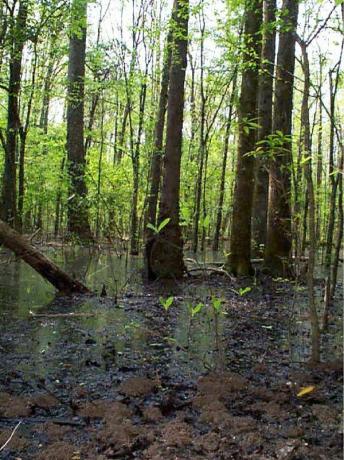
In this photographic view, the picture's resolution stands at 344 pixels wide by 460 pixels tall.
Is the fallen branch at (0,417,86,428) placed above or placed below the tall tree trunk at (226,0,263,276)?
below

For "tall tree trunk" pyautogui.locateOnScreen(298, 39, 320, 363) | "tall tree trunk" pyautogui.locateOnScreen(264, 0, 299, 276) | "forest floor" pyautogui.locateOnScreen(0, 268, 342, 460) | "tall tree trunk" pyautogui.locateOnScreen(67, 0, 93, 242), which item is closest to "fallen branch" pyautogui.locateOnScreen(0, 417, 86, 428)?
"forest floor" pyautogui.locateOnScreen(0, 268, 342, 460)

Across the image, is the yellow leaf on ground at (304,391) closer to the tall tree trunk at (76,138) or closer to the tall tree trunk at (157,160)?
the tall tree trunk at (157,160)

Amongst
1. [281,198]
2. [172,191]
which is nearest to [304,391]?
[281,198]

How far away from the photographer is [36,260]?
782cm

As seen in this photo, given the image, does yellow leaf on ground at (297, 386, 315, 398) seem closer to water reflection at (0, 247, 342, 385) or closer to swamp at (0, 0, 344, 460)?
swamp at (0, 0, 344, 460)

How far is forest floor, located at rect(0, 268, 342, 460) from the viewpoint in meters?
3.01

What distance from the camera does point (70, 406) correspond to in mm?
3594

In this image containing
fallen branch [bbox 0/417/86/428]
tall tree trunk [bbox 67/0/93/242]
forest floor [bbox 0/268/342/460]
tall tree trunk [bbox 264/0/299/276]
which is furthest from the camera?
tall tree trunk [bbox 67/0/93/242]

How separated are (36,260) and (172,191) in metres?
3.19

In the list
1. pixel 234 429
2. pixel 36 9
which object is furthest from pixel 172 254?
pixel 234 429

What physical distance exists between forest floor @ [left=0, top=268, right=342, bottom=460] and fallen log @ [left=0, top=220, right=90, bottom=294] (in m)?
1.48

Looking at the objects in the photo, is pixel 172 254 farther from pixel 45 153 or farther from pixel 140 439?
pixel 45 153

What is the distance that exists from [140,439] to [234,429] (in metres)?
0.61

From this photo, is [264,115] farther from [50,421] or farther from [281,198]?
[50,421]
